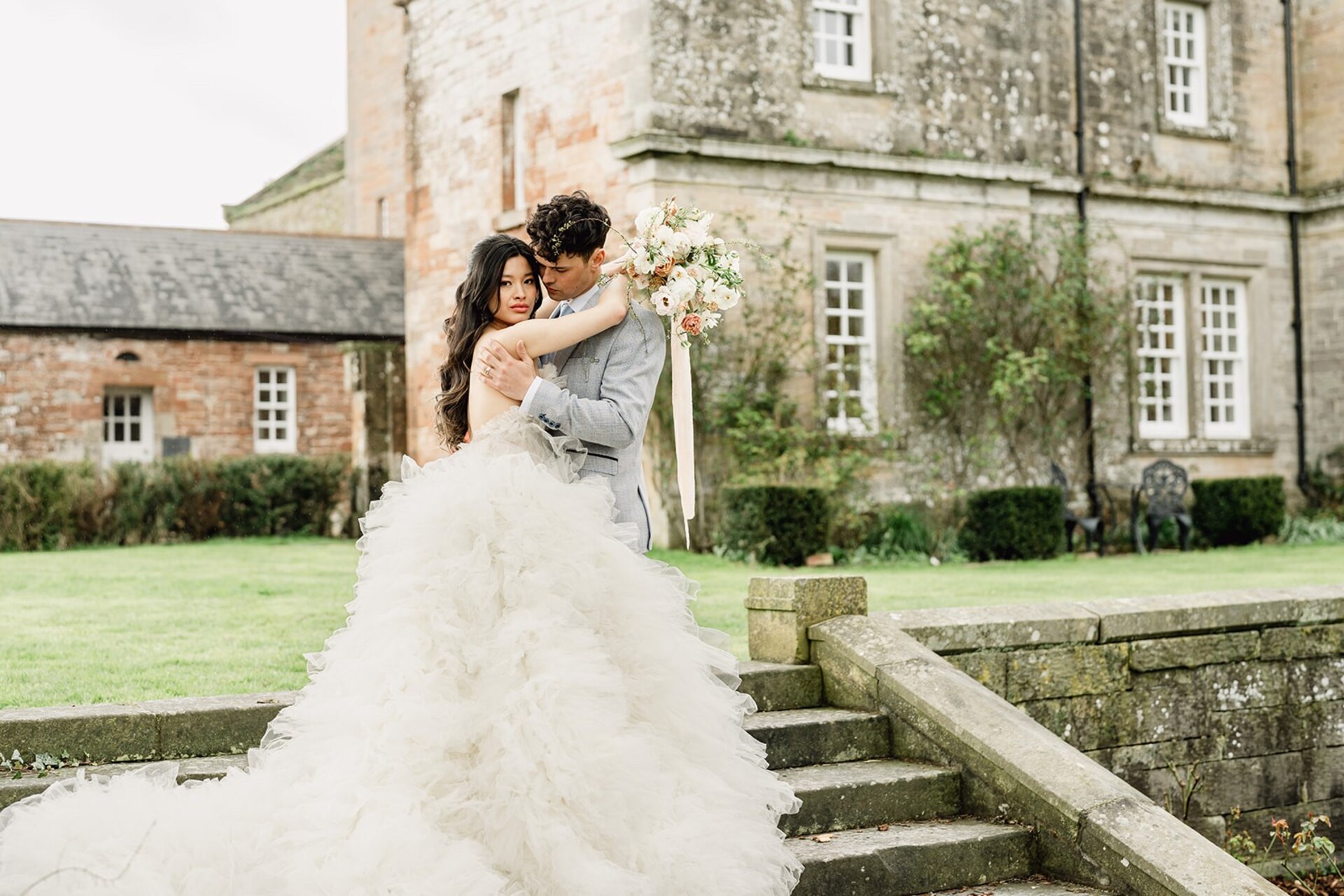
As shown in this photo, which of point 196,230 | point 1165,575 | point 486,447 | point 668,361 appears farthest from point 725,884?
point 196,230

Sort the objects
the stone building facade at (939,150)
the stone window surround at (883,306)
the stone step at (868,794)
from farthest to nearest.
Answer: the stone window surround at (883,306)
the stone building facade at (939,150)
the stone step at (868,794)

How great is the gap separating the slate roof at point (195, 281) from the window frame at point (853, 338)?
39.3 ft

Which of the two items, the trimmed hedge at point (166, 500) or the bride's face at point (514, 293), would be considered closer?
the bride's face at point (514, 293)

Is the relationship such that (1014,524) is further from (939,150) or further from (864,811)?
(864,811)

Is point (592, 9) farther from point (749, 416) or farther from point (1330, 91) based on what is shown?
point (1330, 91)

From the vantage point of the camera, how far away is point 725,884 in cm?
387

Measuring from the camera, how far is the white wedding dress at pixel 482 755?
3.71m

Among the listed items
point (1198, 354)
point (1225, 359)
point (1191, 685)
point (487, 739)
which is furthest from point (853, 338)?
point (487, 739)

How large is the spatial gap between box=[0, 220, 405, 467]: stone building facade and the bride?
17.3m

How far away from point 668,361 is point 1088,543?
5194mm

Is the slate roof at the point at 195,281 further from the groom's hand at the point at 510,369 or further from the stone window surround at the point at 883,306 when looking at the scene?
the groom's hand at the point at 510,369

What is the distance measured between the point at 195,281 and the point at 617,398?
22030 millimetres

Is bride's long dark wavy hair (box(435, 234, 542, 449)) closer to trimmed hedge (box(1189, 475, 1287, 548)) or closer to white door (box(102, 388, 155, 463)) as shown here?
trimmed hedge (box(1189, 475, 1287, 548))

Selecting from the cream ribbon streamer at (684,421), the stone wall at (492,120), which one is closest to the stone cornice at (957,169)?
the stone wall at (492,120)
